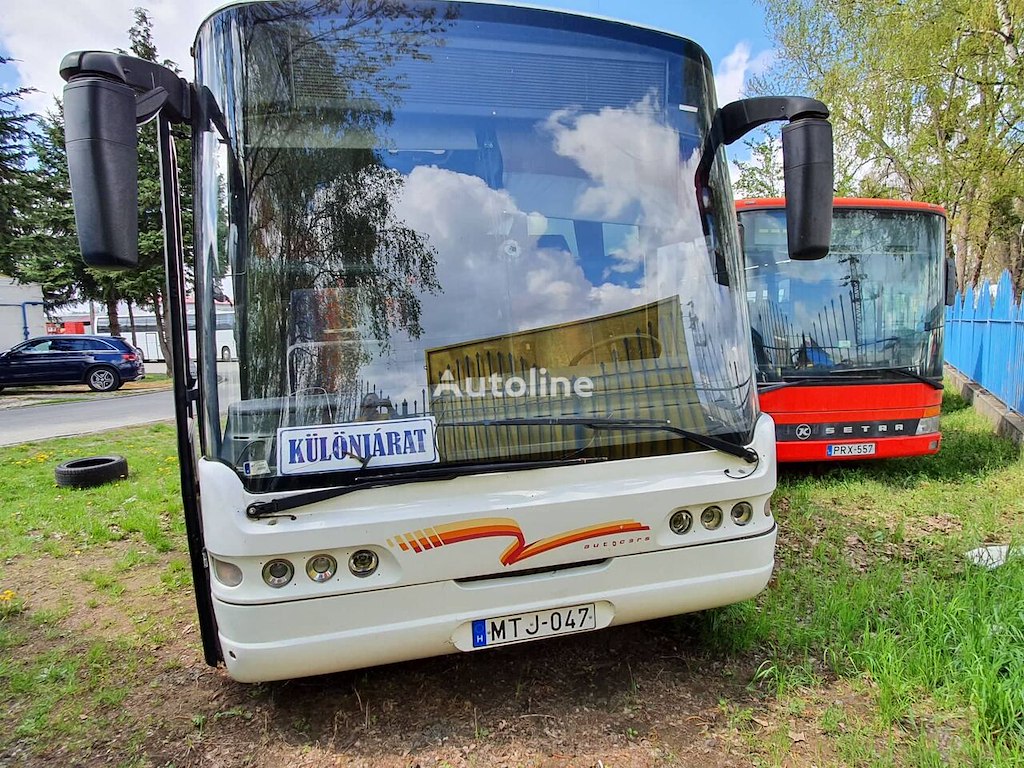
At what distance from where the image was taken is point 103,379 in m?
20.1

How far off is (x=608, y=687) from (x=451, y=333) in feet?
6.10

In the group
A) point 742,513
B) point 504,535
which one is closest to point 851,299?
point 742,513

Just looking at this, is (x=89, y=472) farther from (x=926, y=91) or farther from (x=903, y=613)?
(x=926, y=91)

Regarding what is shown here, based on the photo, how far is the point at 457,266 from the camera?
8.52ft

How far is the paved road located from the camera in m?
11.4

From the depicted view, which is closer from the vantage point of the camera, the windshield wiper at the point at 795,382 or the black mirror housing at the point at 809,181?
the black mirror housing at the point at 809,181

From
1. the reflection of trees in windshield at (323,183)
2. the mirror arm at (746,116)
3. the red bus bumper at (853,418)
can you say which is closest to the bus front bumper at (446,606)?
the reflection of trees in windshield at (323,183)

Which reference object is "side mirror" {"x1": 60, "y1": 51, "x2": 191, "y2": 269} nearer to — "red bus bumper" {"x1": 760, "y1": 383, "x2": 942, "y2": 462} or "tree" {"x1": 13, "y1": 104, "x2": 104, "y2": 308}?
"red bus bumper" {"x1": 760, "y1": 383, "x2": 942, "y2": 462}

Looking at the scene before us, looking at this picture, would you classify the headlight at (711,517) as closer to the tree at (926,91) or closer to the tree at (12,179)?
Answer: the tree at (926,91)

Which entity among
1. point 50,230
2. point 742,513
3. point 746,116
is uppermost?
point 50,230

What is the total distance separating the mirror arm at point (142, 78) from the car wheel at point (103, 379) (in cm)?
2105

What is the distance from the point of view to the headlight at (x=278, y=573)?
2352mm

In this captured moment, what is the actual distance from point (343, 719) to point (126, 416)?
1318cm

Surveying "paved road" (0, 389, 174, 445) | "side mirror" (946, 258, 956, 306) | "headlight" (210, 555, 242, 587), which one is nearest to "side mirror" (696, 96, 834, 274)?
"headlight" (210, 555, 242, 587)
